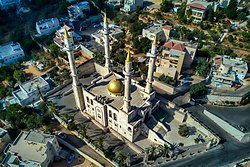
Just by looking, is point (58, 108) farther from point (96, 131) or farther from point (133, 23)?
point (133, 23)

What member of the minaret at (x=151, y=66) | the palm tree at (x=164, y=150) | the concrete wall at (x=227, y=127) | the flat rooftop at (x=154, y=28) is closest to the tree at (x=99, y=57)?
the flat rooftop at (x=154, y=28)

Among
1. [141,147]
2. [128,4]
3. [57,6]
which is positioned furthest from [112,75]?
[57,6]

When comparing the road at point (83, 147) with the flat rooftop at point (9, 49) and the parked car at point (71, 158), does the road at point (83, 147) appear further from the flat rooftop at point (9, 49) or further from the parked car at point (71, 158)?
the flat rooftop at point (9, 49)

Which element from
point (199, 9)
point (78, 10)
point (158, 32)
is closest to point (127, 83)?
point (158, 32)

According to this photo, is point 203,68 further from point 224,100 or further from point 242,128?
point 242,128

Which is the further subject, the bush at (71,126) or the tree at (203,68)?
the tree at (203,68)

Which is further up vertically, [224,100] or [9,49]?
[9,49]
